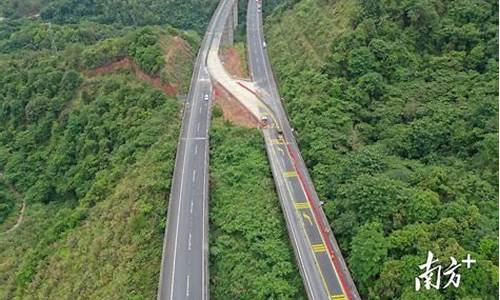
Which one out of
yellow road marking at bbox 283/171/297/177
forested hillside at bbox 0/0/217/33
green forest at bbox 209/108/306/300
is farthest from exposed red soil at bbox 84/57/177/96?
forested hillside at bbox 0/0/217/33

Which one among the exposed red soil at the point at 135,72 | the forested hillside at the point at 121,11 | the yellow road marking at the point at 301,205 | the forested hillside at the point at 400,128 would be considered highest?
the forested hillside at the point at 121,11

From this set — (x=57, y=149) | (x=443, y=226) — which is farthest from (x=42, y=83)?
(x=443, y=226)

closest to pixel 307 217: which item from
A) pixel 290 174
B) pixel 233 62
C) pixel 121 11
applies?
pixel 290 174

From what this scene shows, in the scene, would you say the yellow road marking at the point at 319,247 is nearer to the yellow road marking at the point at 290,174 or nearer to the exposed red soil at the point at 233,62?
the yellow road marking at the point at 290,174

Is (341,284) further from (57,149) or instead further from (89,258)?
(57,149)

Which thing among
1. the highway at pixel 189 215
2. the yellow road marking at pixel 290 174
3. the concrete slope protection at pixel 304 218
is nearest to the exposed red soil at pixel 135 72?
the highway at pixel 189 215

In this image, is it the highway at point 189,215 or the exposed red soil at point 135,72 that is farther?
the exposed red soil at point 135,72

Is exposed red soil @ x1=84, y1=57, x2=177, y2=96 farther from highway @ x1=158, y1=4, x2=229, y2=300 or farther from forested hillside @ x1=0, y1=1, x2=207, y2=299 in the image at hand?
highway @ x1=158, y1=4, x2=229, y2=300
